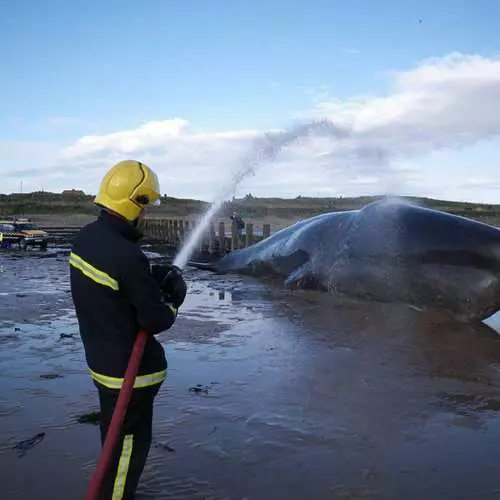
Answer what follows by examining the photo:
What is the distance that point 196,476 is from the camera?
388 cm

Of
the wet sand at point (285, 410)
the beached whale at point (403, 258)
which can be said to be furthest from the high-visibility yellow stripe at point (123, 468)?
the beached whale at point (403, 258)

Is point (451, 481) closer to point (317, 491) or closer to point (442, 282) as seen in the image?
point (317, 491)

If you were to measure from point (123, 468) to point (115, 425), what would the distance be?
0.38 meters

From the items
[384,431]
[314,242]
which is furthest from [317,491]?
[314,242]

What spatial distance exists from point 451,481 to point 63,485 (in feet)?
7.78

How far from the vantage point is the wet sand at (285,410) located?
3811 millimetres

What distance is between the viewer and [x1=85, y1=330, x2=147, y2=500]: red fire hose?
10.2ft

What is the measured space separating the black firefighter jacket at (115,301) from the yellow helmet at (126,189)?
7 cm

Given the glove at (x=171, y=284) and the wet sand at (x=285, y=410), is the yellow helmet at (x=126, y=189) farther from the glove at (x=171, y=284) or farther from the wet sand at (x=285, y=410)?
the wet sand at (x=285, y=410)

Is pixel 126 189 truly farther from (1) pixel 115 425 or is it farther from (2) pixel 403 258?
(2) pixel 403 258

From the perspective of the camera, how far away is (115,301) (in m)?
3.30

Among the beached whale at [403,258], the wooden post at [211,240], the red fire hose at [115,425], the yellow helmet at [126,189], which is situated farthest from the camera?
the wooden post at [211,240]

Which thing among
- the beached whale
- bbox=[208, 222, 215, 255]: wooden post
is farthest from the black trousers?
bbox=[208, 222, 215, 255]: wooden post

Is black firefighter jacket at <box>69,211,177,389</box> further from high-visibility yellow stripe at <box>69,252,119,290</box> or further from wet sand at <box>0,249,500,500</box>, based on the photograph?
wet sand at <box>0,249,500,500</box>
